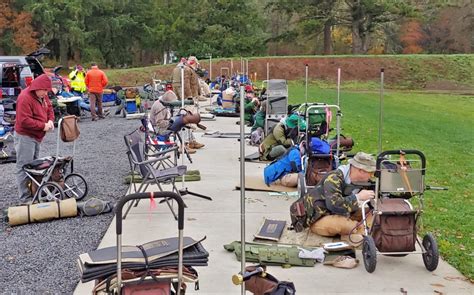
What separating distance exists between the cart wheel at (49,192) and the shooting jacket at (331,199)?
3.28 m

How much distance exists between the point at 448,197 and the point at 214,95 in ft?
56.5

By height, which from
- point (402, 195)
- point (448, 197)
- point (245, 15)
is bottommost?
point (448, 197)

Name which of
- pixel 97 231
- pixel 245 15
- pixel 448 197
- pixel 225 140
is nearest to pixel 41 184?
pixel 97 231

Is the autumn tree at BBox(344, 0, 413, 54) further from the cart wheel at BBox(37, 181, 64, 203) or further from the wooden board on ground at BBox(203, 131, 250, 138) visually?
the cart wheel at BBox(37, 181, 64, 203)

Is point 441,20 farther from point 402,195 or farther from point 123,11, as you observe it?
point 402,195

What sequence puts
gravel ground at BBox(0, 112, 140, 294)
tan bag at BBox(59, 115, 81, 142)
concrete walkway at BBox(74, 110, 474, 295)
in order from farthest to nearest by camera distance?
tan bag at BBox(59, 115, 81, 142) < gravel ground at BBox(0, 112, 140, 294) < concrete walkway at BBox(74, 110, 474, 295)

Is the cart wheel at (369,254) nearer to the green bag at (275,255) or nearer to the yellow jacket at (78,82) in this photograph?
the green bag at (275,255)

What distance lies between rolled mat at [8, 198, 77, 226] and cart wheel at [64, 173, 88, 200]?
2.14 ft

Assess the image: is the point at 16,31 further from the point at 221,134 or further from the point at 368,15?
the point at 221,134

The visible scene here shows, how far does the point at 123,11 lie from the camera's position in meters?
52.2

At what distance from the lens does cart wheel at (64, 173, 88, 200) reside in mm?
8039

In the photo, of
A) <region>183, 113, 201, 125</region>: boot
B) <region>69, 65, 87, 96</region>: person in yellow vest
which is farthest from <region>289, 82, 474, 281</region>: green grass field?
<region>69, 65, 87, 96</region>: person in yellow vest

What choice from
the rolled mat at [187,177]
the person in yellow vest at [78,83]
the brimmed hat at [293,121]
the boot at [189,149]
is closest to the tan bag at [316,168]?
the rolled mat at [187,177]

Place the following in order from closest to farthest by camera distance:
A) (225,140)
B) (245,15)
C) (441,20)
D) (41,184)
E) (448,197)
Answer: (41,184), (448,197), (225,140), (245,15), (441,20)
